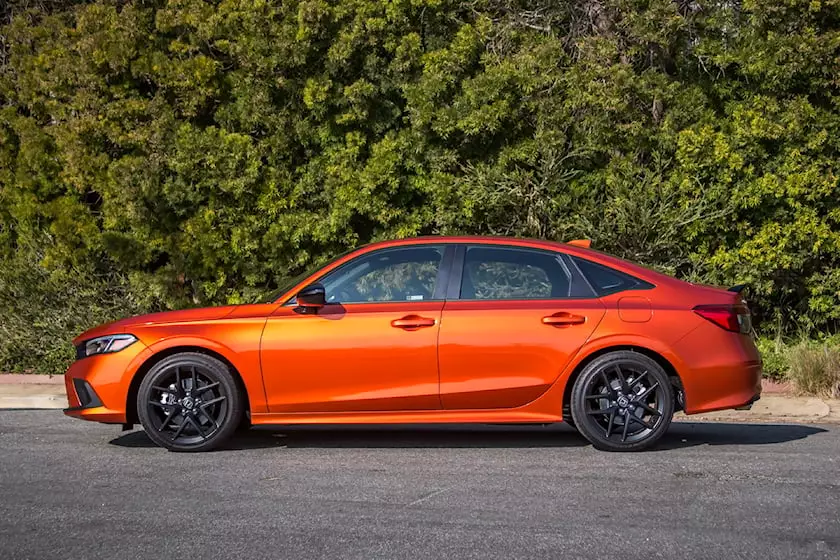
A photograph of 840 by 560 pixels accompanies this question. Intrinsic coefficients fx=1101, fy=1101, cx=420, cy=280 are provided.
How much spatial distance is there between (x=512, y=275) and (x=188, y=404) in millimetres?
2470

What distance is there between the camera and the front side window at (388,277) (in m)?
7.75

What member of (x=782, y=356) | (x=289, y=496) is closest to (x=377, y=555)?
(x=289, y=496)

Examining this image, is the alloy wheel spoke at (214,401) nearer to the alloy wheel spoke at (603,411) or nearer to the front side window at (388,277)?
the front side window at (388,277)

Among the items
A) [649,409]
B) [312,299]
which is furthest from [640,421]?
[312,299]

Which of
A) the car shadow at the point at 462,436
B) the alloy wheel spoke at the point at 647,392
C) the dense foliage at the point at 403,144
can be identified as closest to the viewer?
the alloy wheel spoke at the point at 647,392

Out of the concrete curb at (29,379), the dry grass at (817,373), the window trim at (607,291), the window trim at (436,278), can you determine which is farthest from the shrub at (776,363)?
the concrete curb at (29,379)

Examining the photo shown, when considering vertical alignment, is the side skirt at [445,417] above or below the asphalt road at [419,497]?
above

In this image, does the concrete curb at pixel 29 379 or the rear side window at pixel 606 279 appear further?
the concrete curb at pixel 29 379

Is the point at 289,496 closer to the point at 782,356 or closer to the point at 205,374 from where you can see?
the point at 205,374

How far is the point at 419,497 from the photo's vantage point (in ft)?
20.4

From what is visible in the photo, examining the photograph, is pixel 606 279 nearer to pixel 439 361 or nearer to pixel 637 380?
pixel 637 380

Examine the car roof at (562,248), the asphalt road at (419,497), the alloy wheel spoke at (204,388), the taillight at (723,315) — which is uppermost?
the car roof at (562,248)

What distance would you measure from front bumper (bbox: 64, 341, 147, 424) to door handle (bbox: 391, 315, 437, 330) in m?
1.77

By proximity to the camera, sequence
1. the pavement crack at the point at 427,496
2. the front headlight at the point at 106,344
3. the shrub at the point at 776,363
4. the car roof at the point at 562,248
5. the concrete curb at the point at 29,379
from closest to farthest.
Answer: the pavement crack at the point at 427,496
the front headlight at the point at 106,344
the car roof at the point at 562,248
the shrub at the point at 776,363
the concrete curb at the point at 29,379
